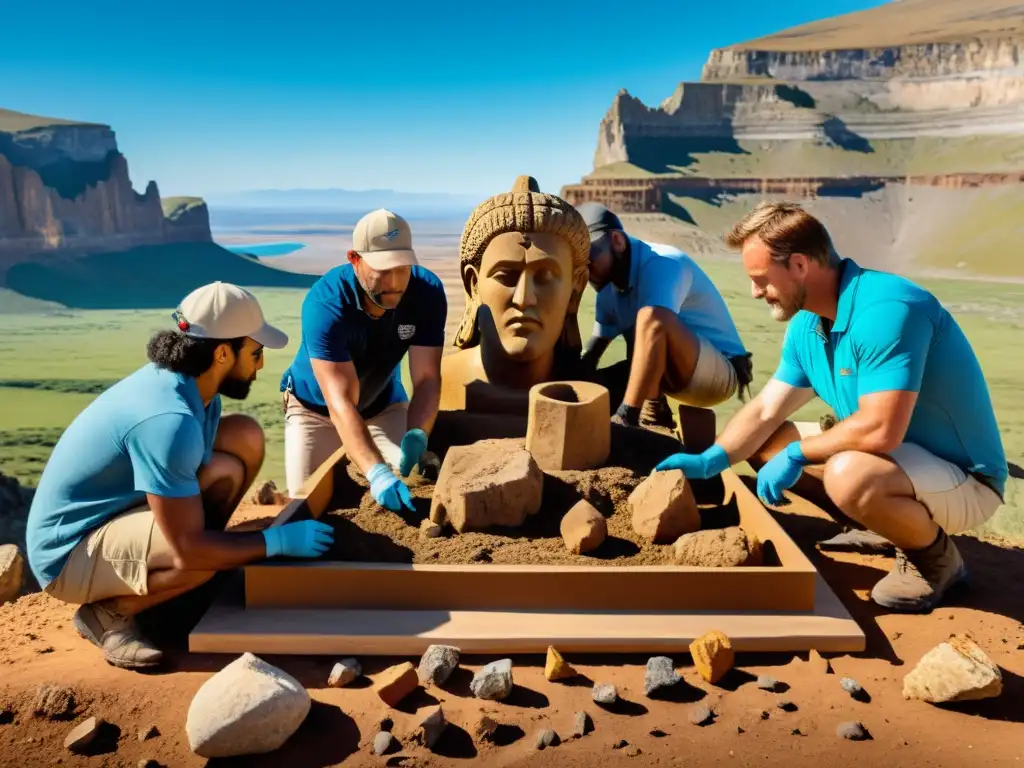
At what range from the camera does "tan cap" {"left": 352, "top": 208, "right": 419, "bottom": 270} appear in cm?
361

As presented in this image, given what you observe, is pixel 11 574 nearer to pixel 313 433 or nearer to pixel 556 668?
pixel 313 433

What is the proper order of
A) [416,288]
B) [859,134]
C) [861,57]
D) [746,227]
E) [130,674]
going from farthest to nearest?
1. [861,57]
2. [859,134]
3. [416,288]
4. [746,227]
5. [130,674]

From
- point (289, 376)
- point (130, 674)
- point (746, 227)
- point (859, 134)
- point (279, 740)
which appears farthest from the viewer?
point (859, 134)

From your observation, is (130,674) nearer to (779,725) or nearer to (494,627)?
(494,627)

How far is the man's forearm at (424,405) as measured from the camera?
3.94m

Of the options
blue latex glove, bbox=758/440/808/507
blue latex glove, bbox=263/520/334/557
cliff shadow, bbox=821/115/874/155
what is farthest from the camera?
cliff shadow, bbox=821/115/874/155

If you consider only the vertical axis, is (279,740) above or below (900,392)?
below

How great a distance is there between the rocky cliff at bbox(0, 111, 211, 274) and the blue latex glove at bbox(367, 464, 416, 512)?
30480 mm

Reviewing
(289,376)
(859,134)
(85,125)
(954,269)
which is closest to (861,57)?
(859,134)

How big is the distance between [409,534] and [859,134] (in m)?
56.7

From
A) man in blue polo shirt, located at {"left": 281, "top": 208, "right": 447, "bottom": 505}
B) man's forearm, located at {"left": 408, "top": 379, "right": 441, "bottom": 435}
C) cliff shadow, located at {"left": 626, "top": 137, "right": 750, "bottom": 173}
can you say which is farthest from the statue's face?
cliff shadow, located at {"left": 626, "top": 137, "right": 750, "bottom": 173}

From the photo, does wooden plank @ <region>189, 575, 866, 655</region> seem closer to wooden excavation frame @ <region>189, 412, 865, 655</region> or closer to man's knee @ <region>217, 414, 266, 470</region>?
wooden excavation frame @ <region>189, 412, 865, 655</region>

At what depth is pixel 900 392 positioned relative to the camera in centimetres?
294

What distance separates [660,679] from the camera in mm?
2656
